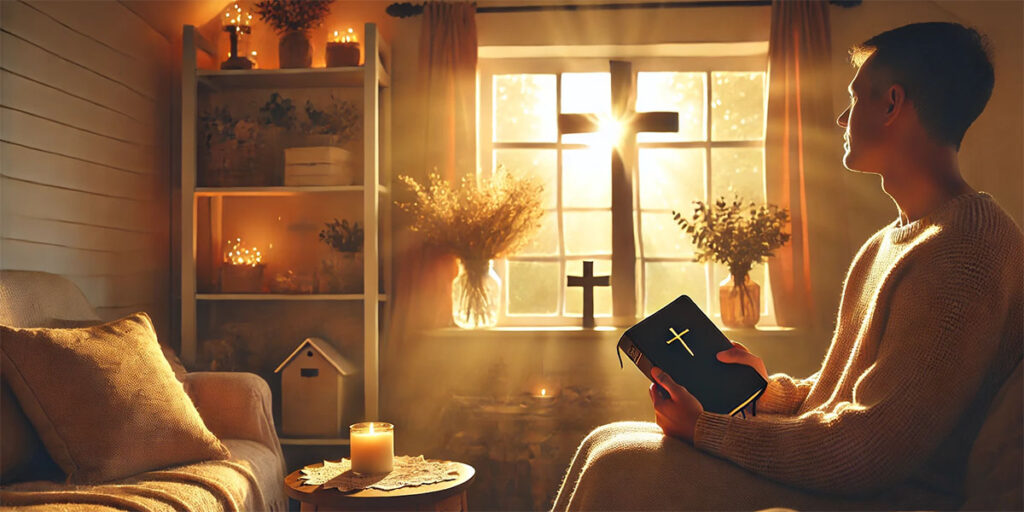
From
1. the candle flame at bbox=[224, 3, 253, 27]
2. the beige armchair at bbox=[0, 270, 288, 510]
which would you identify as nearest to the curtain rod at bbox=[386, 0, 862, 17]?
the candle flame at bbox=[224, 3, 253, 27]

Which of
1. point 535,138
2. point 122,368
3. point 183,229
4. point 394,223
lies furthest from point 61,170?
point 535,138

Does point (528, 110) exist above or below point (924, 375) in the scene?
above

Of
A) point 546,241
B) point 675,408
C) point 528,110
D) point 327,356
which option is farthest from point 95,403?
point 528,110

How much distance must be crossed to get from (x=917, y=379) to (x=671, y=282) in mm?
2454

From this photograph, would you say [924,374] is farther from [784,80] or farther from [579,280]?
[784,80]

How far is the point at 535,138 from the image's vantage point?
3.74 m

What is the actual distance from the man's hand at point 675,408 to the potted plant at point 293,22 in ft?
7.78

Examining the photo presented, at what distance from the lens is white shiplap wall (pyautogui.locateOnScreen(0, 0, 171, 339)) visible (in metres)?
2.53

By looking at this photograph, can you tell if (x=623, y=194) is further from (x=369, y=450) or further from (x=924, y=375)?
(x=924, y=375)

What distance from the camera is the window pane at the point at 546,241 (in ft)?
12.1

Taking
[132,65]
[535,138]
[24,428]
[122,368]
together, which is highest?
[132,65]

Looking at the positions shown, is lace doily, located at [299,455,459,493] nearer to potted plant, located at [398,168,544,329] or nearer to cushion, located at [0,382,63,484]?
cushion, located at [0,382,63,484]

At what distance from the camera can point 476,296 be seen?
10.7ft

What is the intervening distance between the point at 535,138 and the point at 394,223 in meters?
0.78
